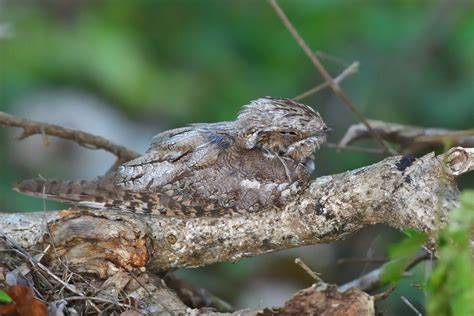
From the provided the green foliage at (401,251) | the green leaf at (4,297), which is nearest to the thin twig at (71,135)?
the green leaf at (4,297)

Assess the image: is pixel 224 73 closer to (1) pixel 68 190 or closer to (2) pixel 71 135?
(2) pixel 71 135

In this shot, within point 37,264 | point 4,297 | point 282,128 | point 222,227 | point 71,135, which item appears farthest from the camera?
point 71,135

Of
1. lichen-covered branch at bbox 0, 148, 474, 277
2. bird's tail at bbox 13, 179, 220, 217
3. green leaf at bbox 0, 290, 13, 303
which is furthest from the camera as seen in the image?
bird's tail at bbox 13, 179, 220, 217

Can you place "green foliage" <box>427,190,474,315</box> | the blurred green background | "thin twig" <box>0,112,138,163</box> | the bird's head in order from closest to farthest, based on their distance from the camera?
"green foliage" <box>427,190,474,315</box>, the bird's head, "thin twig" <box>0,112,138,163</box>, the blurred green background

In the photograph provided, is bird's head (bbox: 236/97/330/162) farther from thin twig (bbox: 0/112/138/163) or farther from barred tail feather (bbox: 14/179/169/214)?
thin twig (bbox: 0/112/138/163)

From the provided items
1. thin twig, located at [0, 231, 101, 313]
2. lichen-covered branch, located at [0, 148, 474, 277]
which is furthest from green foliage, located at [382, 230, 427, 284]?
thin twig, located at [0, 231, 101, 313]

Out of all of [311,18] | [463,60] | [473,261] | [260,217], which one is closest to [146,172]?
[260,217]

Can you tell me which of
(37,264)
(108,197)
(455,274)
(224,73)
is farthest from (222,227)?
(224,73)
